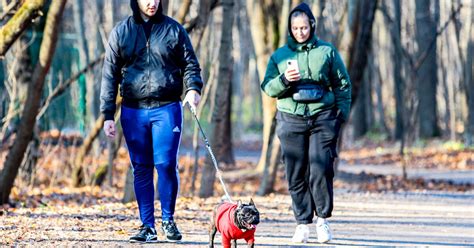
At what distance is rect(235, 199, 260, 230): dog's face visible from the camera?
7332 mm

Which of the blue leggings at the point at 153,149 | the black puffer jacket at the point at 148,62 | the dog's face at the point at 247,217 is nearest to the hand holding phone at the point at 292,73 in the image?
the black puffer jacket at the point at 148,62

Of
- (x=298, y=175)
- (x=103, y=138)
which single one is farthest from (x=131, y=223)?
(x=103, y=138)

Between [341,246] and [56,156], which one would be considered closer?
[341,246]

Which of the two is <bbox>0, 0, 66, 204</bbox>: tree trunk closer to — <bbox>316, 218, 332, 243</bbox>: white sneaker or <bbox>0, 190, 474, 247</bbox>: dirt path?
<bbox>0, 190, 474, 247</bbox>: dirt path

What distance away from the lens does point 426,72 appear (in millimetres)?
36344

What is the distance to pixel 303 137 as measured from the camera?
30.8ft

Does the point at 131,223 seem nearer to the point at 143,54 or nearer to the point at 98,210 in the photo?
the point at 98,210

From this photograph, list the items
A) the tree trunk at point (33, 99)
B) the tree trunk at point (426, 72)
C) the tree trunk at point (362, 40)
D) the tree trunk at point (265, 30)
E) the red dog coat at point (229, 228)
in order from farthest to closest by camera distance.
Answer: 1. the tree trunk at point (426, 72)
2. the tree trunk at point (362, 40)
3. the tree trunk at point (265, 30)
4. the tree trunk at point (33, 99)
5. the red dog coat at point (229, 228)

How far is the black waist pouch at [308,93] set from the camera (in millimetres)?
9219

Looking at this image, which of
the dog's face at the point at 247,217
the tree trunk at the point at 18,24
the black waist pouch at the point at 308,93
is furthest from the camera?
the tree trunk at the point at 18,24

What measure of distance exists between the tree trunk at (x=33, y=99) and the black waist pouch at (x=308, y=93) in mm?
4608

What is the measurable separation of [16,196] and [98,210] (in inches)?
156

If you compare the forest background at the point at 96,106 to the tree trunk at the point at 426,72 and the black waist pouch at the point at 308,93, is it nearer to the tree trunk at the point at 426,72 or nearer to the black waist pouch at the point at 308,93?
the black waist pouch at the point at 308,93

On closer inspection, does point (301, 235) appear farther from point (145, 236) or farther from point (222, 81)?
point (222, 81)
